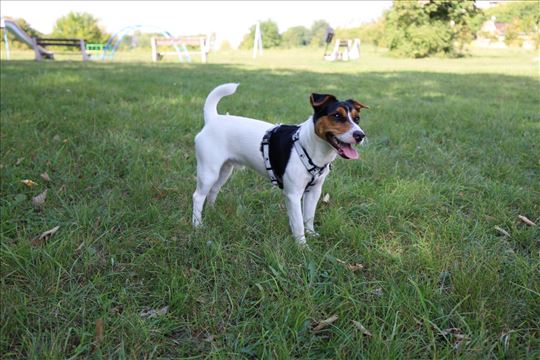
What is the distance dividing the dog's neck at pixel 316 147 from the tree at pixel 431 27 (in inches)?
927

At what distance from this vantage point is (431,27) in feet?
75.7

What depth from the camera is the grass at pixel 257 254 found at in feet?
5.84

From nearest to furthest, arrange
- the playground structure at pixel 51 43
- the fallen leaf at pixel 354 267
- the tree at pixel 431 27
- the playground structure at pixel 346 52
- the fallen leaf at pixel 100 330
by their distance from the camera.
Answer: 1. the fallen leaf at pixel 100 330
2. the fallen leaf at pixel 354 267
3. the playground structure at pixel 51 43
4. the tree at pixel 431 27
5. the playground structure at pixel 346 52

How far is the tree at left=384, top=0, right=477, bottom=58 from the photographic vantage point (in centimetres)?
2295

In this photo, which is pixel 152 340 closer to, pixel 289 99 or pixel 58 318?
pixel 58 318

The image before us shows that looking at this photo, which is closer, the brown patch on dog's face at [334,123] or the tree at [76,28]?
the brown patch on dog's face at [334,123]

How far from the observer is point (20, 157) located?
3.76 m


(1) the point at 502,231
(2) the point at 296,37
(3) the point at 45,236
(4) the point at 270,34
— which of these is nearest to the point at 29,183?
(3) the point at 45,236

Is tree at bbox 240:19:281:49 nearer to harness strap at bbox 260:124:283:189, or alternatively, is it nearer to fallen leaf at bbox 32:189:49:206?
fallen leaf at bbox 32:189:49:206

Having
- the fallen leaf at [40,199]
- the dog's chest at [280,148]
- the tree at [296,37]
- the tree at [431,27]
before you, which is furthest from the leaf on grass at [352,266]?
the tree at [296,37]

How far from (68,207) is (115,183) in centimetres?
60

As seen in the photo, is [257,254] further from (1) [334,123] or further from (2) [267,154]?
(1) [334,123]

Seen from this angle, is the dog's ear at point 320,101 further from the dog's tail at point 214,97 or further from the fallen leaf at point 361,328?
the fallen leaf at point 361,328

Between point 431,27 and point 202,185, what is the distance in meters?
24.3
